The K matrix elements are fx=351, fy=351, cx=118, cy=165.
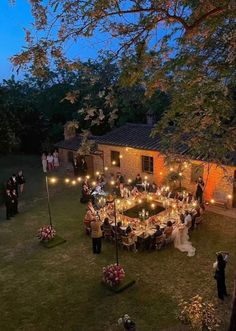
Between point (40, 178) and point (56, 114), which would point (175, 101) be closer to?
point (40, 178)

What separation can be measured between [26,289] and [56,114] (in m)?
27.2

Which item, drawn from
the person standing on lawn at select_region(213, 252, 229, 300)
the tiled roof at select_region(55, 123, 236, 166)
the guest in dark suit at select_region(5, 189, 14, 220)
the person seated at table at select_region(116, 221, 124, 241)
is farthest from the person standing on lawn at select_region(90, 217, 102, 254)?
the tiled roof at select_region(55, 123, 236, 166)

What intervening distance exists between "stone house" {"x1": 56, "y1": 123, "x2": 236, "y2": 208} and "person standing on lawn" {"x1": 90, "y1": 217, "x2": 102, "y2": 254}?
690 centimetres

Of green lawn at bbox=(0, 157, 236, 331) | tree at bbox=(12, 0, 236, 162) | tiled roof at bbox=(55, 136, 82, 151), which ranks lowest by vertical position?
green lawn at bbox=(0, 157, 236, 331)

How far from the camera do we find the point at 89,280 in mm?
14336

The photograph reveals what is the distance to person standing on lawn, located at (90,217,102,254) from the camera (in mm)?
15891

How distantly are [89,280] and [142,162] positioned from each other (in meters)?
12.8

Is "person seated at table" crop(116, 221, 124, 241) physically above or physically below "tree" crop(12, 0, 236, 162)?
below

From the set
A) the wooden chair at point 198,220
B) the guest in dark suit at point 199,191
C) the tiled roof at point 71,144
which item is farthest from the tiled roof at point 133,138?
the wooden chair at point 198,220

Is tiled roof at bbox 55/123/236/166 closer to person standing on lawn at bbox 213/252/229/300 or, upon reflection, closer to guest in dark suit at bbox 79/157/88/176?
guest in dark suit at bbox 79/157/88/176

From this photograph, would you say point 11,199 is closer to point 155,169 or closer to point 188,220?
point 155,169

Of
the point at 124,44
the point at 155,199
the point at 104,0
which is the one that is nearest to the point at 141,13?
the point at 124,44

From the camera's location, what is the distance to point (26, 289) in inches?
550

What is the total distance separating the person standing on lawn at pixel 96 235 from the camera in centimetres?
1589
